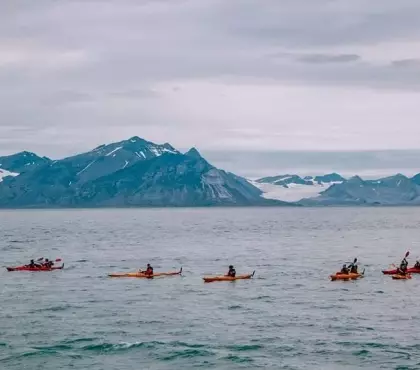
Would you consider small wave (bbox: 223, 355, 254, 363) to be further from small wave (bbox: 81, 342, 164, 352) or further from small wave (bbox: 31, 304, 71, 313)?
small wave (bbox: 31, 304, 71, 313)

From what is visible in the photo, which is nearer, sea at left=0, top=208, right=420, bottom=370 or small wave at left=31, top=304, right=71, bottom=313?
sea at left=0, top=208, right=420, bottom=370

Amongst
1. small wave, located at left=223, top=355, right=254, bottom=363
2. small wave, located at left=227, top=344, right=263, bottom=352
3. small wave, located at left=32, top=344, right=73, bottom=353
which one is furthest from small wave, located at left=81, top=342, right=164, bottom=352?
small wave, located at left=223, top=355, right=254, bottom=363

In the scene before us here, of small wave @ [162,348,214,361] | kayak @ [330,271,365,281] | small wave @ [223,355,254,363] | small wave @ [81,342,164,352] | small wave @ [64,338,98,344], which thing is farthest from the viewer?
kayak @ [330,271,365,281]

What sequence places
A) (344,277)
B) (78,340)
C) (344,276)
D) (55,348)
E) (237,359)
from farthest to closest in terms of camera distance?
(344,277)
(344,276)
(78,340)
(55,348)
(237,359)

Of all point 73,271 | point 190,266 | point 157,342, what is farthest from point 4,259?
point 157,342

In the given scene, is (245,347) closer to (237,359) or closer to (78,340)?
(237,359)

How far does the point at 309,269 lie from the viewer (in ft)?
363

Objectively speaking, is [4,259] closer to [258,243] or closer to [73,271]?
[73,271]

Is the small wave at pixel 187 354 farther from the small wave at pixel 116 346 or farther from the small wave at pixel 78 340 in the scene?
the small wave at pixel 78 340

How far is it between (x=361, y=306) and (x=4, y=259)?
78.7 m

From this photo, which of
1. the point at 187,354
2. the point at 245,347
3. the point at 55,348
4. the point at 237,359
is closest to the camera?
the point at 237,359

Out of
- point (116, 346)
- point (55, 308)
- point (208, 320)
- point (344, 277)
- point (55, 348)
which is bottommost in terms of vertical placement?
point (55, 348)

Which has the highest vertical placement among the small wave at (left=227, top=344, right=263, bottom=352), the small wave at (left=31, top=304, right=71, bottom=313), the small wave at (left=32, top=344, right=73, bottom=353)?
the small wave at (left=31, top=304, right=71, bottom=313)

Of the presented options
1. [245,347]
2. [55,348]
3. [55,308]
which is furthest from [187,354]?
[55,308]
